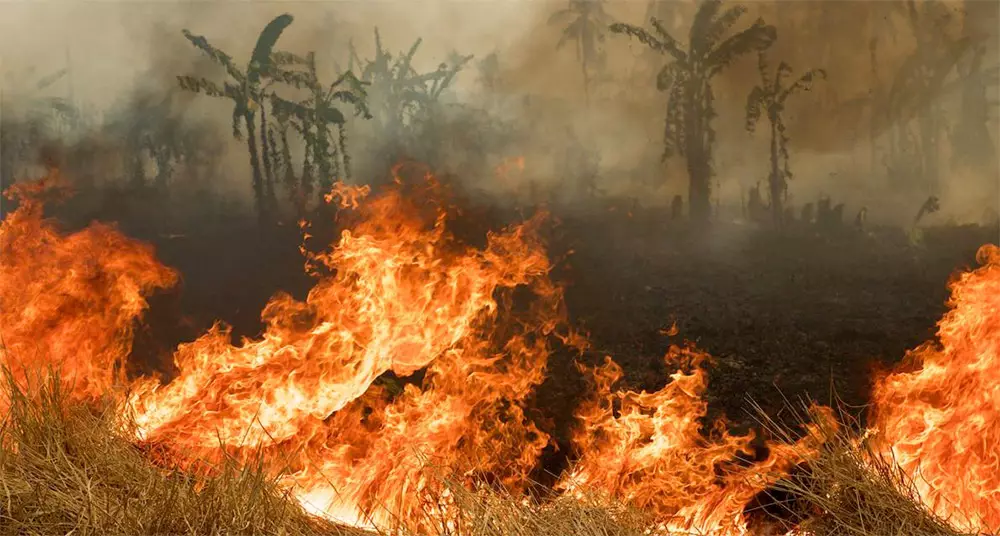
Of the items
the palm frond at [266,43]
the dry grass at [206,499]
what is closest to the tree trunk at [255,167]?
the palm frond at [266,43]

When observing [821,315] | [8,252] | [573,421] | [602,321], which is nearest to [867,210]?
[821,315]

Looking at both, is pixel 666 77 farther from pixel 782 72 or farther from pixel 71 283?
pixel 71 283

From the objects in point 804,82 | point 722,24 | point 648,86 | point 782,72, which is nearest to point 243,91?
point 648,86

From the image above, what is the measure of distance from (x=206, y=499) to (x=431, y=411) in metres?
1.63

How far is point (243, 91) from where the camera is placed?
472 centimetres

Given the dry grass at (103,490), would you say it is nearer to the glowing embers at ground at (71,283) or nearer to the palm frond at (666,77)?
the glowing embers at ground at (71,283)

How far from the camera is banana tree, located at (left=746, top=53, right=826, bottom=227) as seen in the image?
448cm

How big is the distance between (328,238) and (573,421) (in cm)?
174

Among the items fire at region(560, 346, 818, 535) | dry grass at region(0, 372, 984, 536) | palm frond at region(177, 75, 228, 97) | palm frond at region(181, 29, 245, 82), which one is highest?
palm frond at region(181, 29, 245, 82)

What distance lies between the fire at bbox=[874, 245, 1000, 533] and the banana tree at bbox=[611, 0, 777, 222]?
138 cm

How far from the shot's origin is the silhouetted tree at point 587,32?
454 centimetres

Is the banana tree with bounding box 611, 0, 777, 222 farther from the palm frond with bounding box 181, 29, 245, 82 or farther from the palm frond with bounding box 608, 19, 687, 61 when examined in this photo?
the palm frond with bounding box 181, 29, 245, 82

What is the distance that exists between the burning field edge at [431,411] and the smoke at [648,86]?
528mm

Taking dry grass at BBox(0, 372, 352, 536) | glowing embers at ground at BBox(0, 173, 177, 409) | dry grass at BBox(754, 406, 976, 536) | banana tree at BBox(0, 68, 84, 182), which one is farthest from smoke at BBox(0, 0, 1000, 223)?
dry grass at BBox(0, 372, 352, 536)
